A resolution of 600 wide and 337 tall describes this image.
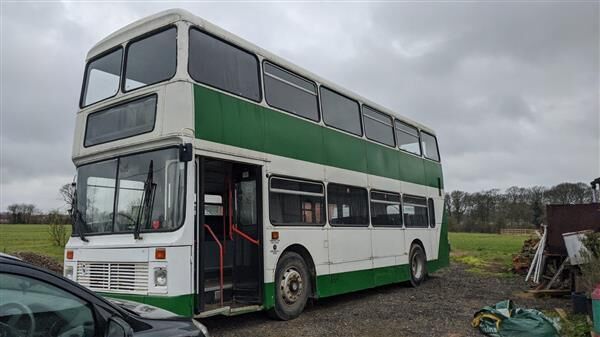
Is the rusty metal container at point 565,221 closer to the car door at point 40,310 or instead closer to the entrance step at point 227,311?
the entrance step at point 227,311

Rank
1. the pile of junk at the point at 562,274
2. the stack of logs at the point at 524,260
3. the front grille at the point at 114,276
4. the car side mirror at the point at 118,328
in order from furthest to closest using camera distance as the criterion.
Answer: the stack of logs at the point at 524,260
the pile of junk at the point at 562,274
the front grille at the point at 114,276
the car side mirror at the point at 118,328

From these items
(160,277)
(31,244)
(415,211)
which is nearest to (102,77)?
(160,277)

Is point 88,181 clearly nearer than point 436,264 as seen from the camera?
Yes

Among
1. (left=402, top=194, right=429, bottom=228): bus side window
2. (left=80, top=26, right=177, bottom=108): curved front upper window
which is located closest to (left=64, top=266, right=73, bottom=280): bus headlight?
(left=80, top=26, right=177, bottom=108): curved front upper window

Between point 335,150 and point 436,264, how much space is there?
628cm

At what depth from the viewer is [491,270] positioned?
687 inches

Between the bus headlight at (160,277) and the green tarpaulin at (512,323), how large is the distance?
4.64 metres

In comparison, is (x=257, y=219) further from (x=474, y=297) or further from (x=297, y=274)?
(x=474, y=297)

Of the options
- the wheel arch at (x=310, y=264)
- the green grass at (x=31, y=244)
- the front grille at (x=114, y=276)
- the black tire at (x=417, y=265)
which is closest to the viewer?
the front grille at (x=114, y=276)

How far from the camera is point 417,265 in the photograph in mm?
12859

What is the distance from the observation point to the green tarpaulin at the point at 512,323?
6.48 meters

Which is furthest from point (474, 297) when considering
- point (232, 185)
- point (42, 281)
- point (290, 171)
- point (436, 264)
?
point (42, 281)

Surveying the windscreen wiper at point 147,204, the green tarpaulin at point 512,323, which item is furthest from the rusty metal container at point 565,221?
the windscreen wiper at point 147,204

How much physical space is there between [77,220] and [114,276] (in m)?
1.17
